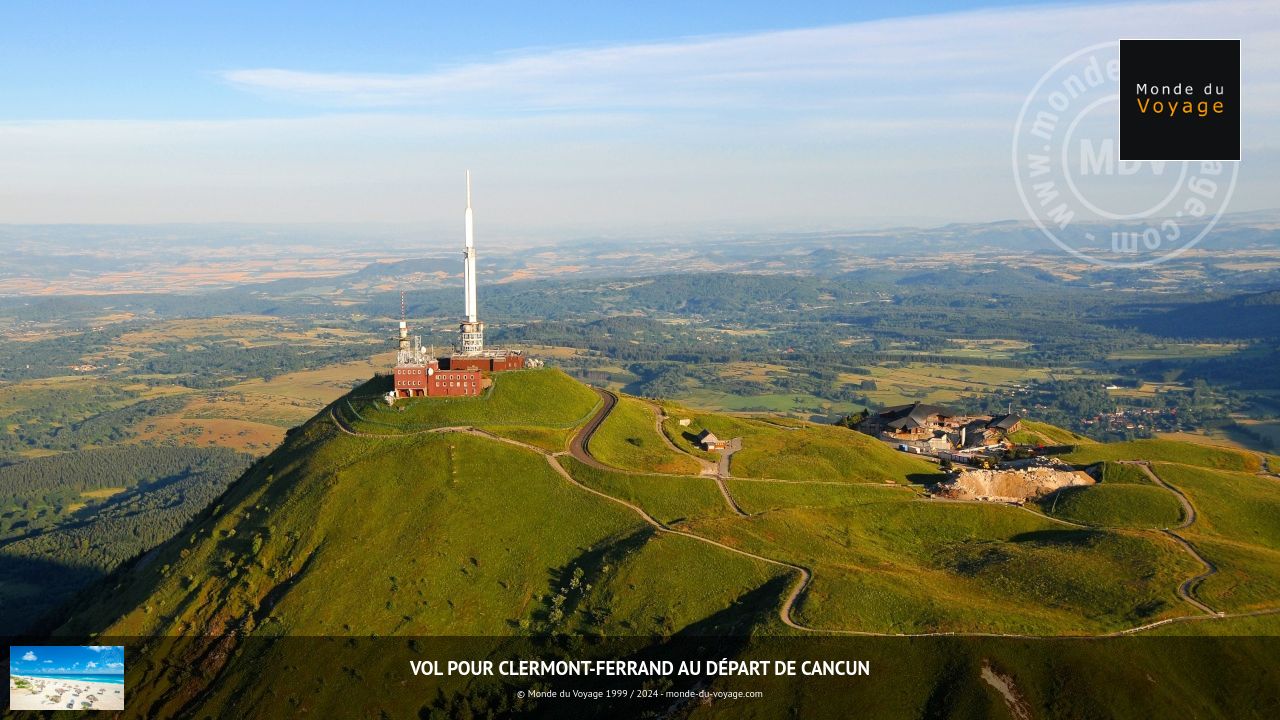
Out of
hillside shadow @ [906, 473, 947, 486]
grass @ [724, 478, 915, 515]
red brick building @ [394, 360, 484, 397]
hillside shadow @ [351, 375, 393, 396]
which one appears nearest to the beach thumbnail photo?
red brick building @ [394, 360, 484, 397]

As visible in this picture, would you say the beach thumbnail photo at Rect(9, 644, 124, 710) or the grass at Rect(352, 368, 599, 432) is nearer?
the beach thumbnail photo at Rect(9, 644, 124, 710)

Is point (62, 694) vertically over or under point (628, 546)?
under

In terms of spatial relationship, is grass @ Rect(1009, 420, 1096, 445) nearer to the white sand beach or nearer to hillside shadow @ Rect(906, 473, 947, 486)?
hillside shadow @ Rect(906, 473, 947, 486)

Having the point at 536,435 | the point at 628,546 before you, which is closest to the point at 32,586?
the point at 536,435

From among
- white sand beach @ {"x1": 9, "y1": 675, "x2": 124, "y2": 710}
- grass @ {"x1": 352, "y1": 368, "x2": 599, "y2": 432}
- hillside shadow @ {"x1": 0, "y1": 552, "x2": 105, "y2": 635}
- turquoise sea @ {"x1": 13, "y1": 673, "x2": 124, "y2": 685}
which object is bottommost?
hillside shadow @ {"x1": 0, "y1": 552, "x2": 105, "y2": 635}

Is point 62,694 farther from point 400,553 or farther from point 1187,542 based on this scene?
point 1187,542

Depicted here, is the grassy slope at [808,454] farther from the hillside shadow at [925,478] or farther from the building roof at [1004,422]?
the building roof at [1004,422]
